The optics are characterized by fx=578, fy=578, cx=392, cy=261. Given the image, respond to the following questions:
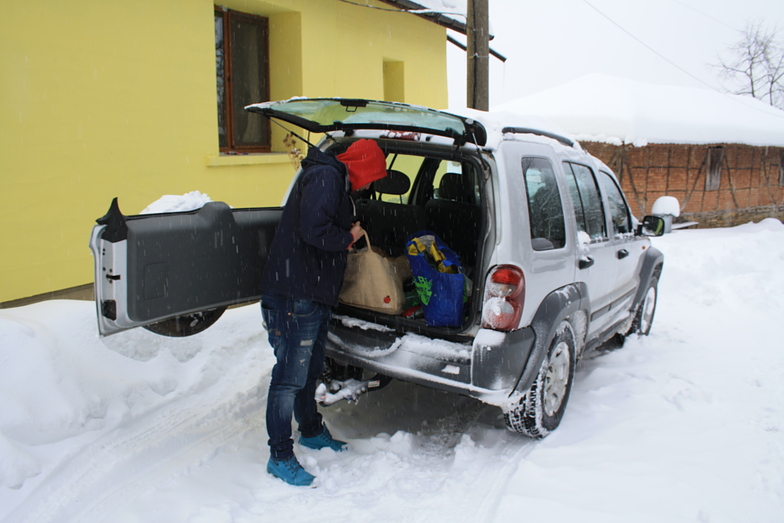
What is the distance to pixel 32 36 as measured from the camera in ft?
16.4

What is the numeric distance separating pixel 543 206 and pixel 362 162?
119cm

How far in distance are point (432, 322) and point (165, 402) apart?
191 centimetres

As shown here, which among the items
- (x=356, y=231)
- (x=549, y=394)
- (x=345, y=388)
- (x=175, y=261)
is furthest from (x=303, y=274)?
(x=549, y=394)

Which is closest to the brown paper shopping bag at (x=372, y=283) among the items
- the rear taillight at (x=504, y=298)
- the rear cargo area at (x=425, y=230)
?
the rear cargo area at (x=425, y=230)

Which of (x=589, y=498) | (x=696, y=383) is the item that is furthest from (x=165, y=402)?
(x=696, y=383)

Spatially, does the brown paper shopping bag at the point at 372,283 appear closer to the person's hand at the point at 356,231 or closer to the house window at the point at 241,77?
the person's hand at the point at 356,231

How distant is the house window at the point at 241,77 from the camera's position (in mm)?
7523

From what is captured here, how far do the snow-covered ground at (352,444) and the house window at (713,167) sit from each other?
1561cm

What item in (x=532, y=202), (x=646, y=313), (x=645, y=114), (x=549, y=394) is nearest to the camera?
(x=532, y=202)

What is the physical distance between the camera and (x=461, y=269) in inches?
137

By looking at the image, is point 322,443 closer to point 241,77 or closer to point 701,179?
point 241,77

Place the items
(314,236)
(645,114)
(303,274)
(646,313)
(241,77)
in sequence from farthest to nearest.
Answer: (645,114), (241,77), (646,313), (303,274), (314,236)

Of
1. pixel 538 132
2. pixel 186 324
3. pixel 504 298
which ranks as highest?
pixel 538 132

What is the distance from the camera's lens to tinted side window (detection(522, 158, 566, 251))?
3.39 m
